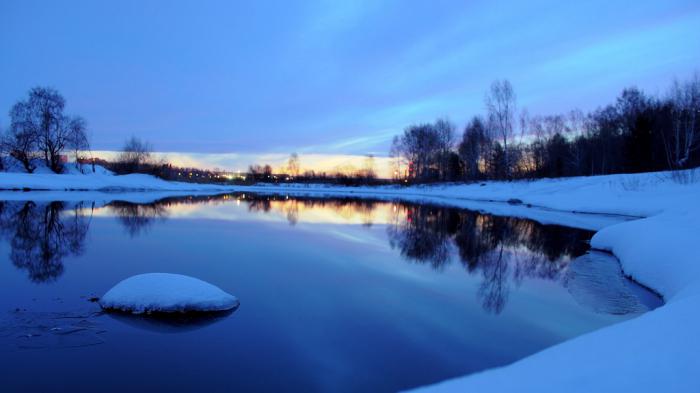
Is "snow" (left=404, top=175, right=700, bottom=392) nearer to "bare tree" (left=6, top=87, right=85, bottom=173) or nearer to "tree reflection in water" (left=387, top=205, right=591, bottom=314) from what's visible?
"tree reflection in water" (left=387, top=205, right=591, bottom=314)

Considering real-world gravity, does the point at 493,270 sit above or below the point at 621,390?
below

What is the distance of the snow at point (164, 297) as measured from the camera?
541 cm

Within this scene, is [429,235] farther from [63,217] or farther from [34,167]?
[34,167]

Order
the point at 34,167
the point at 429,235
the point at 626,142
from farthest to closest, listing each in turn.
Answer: the point at 34,167
the point at 626,142
the point at 429,235

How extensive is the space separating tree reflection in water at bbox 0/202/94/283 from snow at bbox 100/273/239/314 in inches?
88.5

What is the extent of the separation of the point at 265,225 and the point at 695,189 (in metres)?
18.2

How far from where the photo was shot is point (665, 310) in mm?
3930

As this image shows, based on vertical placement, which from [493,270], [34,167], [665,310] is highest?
[34,167]

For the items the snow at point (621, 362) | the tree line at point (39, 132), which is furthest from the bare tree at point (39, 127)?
the snow at point (621, 362)

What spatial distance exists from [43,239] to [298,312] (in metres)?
8.89

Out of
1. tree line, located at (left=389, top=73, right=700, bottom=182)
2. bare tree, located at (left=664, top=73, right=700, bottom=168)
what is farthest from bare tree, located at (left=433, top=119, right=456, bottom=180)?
bare tree, located at (left=664, top=73, right=700, bottom=168)

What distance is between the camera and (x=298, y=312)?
18.6 feet

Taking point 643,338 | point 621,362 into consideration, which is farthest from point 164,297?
point 643,338

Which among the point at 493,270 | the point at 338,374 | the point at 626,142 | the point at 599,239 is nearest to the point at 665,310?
the point at 338,374
